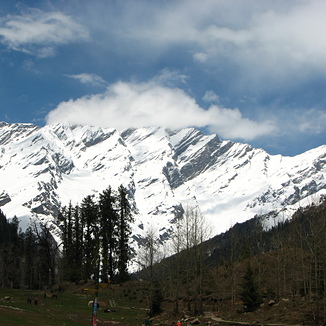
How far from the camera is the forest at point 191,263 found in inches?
1890

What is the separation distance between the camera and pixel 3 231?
173 meters

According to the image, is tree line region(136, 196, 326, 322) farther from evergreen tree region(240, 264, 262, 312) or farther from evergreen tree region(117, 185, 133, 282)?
evergreen tree region(117, 185, 133, 282)

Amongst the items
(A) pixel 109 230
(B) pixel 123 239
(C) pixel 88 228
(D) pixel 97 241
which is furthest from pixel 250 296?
(C) pixel 88 228

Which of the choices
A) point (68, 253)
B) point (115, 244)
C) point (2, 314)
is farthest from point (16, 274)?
point (2, 314)

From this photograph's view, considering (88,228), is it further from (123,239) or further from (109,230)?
(123,239)

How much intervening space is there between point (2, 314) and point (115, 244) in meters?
36.1

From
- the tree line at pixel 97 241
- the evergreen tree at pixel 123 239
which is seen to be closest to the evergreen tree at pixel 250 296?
the tree line at pixel 97 241

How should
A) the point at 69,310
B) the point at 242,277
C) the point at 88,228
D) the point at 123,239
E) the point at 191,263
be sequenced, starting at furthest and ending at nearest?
the point at 88,228 < the point at 123,239 < the point at 191,263 < the point at 242,277 < the point at 69,310

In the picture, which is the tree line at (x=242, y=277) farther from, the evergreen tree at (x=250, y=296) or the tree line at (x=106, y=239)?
the tree line at (x=106, y=239)

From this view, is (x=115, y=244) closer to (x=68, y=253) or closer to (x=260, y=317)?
(x=68, y=253)

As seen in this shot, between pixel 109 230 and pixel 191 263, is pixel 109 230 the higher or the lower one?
the higher one

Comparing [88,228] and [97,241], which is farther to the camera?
[88,228]

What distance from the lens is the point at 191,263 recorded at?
Result: 5953 centimetres

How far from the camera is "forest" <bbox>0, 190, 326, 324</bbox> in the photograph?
157ft
